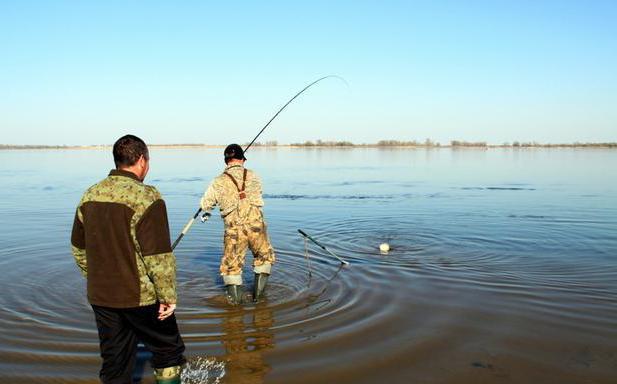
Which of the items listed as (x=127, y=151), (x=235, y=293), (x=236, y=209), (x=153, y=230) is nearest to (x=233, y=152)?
(x=236, y=209)

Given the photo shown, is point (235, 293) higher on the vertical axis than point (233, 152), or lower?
lower

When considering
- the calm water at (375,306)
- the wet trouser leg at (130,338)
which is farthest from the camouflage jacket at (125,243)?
the calm water at (375,306)

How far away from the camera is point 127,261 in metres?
3.70

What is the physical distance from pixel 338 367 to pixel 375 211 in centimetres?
1178

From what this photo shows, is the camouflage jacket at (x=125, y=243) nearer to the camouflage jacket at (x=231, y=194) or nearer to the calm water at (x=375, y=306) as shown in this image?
the calm water at (x=375, y=306)

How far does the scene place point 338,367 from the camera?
495 centimetres

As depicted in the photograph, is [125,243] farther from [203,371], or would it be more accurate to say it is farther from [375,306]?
[375,306]

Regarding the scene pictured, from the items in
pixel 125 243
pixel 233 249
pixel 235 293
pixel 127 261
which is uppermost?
pixel 125 243

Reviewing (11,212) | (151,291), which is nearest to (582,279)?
(151,291)

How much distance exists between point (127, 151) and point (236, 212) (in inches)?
114

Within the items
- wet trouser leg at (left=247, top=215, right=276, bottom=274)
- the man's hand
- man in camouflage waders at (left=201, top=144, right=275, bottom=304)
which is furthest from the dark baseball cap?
the man's hand

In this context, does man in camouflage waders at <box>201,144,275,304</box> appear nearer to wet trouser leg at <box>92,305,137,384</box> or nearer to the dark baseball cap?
the dark baseball cap

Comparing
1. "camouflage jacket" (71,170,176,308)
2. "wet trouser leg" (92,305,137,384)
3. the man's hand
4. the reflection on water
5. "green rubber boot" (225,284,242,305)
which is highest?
A: "camouflage jacket" (71,170,176,308)

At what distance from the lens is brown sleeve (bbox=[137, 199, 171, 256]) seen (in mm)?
3602
